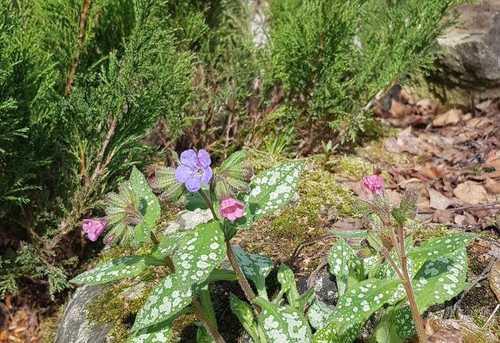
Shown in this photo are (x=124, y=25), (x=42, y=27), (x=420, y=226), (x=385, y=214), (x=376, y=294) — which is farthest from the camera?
(x=124, y=25)

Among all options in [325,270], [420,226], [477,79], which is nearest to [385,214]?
[325,270]

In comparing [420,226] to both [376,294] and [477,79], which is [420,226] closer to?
[376,294]

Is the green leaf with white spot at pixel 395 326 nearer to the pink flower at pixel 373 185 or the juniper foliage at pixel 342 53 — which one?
the pink flower at pixel 373 185

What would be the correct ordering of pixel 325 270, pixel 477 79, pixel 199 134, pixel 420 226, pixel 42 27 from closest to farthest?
pixel 325 270 → pixel 420 226 → pixel 42 27 → pixel 199 134 → pixel 477 79

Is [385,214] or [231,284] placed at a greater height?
[385,214]

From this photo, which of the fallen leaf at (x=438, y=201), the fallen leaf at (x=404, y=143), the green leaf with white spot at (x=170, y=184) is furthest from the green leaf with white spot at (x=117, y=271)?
the fallen leaf at (x=404, y=143)

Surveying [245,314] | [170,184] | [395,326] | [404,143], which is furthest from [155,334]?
[404,143]

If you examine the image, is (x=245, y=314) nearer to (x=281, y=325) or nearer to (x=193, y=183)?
(x=281, y=325)
